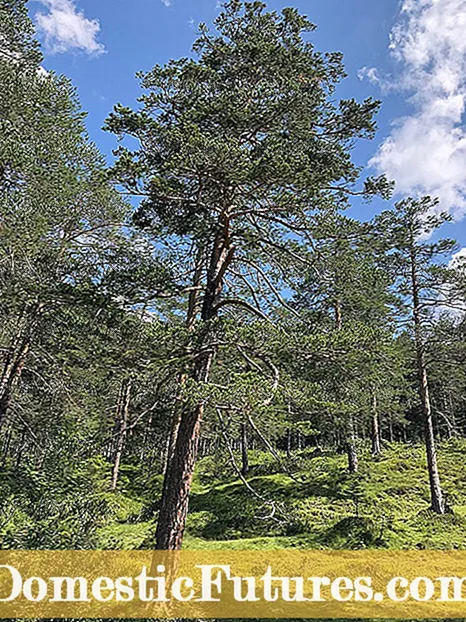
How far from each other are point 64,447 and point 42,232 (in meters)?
4.27

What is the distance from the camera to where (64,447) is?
7.52 m

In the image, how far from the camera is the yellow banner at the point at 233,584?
568cm

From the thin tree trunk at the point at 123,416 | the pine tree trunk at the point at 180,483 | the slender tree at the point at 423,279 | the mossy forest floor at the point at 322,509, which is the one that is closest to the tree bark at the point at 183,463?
the pine tree trunk at the point at 180,483

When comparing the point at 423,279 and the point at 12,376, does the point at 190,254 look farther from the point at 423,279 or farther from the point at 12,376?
the point at 423,279

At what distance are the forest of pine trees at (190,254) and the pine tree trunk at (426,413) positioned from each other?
16.7 ft

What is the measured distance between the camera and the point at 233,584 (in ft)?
26.2

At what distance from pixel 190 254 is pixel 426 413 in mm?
9269

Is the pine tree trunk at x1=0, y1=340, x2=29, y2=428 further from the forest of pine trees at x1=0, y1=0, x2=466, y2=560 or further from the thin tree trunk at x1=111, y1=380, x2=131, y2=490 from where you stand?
the thin tree trunk at x1=111, y1=380, x2=131, y2=490

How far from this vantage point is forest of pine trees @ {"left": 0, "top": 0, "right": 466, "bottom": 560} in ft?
19.4

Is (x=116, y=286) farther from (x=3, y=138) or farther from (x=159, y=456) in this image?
(x=159, y=456)

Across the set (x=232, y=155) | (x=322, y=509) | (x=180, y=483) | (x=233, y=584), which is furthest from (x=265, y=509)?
(x=232, y=155)

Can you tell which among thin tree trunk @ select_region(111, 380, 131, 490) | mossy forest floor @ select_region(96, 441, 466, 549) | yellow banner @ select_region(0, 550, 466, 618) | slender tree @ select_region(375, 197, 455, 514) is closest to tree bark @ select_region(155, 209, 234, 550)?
yellow banner @ select_region(0, 550, 466, 618)

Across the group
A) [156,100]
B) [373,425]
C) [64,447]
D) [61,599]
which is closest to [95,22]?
[156,100]

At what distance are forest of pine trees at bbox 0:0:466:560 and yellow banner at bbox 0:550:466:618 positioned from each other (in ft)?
1.37
